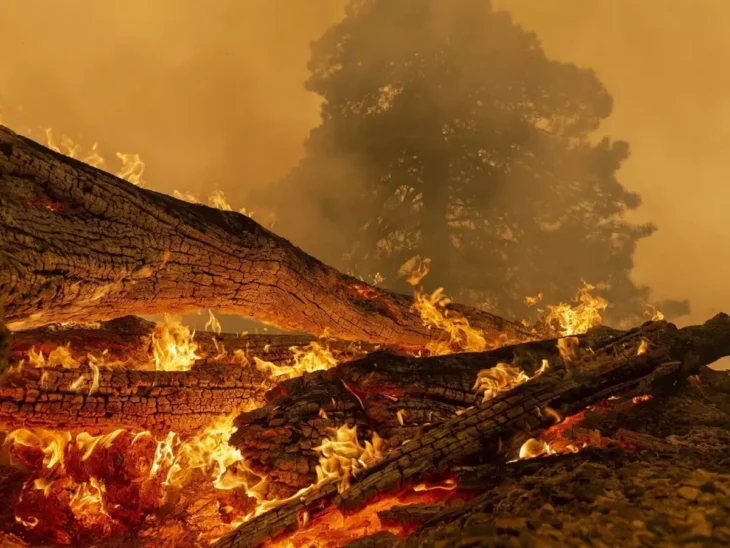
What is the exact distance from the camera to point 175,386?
5738 millimetres

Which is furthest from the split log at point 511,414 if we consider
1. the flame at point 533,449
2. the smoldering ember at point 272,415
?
the flame at point 533,449

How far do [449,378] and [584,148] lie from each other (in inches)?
838

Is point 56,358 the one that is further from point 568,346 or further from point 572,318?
point 572,318

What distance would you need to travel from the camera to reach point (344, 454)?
4.34 meters

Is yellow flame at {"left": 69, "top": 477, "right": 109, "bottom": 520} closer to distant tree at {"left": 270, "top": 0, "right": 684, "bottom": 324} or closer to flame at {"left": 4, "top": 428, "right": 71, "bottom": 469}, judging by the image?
flame at {"left": 4, "top": 428, "right": 71, "bottom": 469}

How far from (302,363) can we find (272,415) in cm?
235

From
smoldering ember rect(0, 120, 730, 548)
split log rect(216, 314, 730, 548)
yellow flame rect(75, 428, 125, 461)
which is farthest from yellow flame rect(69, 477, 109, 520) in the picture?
split log rect(216, 314, 730, 548)

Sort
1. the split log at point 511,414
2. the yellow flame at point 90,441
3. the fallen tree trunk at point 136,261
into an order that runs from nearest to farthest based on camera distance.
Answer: the split log at point 511,414 < the fallen tree trunk at point 136,261 < the yellow flame at point 90,441

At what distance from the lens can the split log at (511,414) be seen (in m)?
3.52

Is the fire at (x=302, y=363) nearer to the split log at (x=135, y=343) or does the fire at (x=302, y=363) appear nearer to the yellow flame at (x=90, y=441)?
the split log at (x=135, y=343)

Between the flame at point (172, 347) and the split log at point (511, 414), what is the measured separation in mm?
3689

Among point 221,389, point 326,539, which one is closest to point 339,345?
point 221,389

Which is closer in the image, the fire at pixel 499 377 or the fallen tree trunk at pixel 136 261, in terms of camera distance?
the fallen tree trunk at pixel 136 261

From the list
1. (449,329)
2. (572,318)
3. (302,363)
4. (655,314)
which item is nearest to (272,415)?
(302,363)
